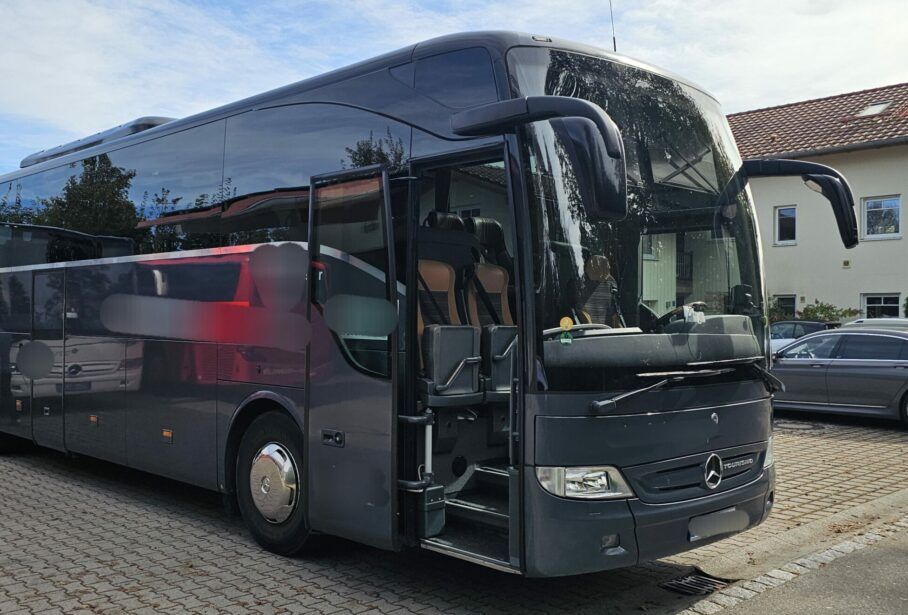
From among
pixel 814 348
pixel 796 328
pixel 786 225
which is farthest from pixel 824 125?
pixel 814 348

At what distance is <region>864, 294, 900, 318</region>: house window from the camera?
1084 inches

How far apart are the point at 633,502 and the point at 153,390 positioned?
4.79 meters

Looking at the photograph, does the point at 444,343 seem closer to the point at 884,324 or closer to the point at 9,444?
the point at 9,444

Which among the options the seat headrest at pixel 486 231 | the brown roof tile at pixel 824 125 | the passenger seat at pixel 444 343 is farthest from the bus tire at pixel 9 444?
the brown roof tile at pixel 824 125

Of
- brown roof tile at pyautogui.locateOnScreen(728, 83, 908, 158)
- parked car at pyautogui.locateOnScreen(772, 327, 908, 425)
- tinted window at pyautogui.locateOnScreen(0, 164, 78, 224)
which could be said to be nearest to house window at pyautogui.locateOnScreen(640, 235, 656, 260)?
tinted window at pyautogui.locateOnScreen(0, 164, 78, 224)

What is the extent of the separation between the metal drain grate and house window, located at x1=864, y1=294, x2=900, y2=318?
951 inches

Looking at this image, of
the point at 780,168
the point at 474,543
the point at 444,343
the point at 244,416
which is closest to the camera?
the point at 474,543

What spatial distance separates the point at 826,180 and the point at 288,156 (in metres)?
3.87

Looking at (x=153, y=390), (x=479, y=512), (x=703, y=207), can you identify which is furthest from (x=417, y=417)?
(x=153, y=390)

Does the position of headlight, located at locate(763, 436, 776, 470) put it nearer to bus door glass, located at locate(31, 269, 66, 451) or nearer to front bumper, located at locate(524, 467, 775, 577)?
front bumper, located at locate(524, 467, 775, 577)

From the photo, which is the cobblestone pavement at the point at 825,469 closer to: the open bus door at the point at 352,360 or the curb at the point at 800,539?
the curb at the point at 800,539

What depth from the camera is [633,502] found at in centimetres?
505

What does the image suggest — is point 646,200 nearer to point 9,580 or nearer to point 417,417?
point 417,417

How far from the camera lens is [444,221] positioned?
573 cm
